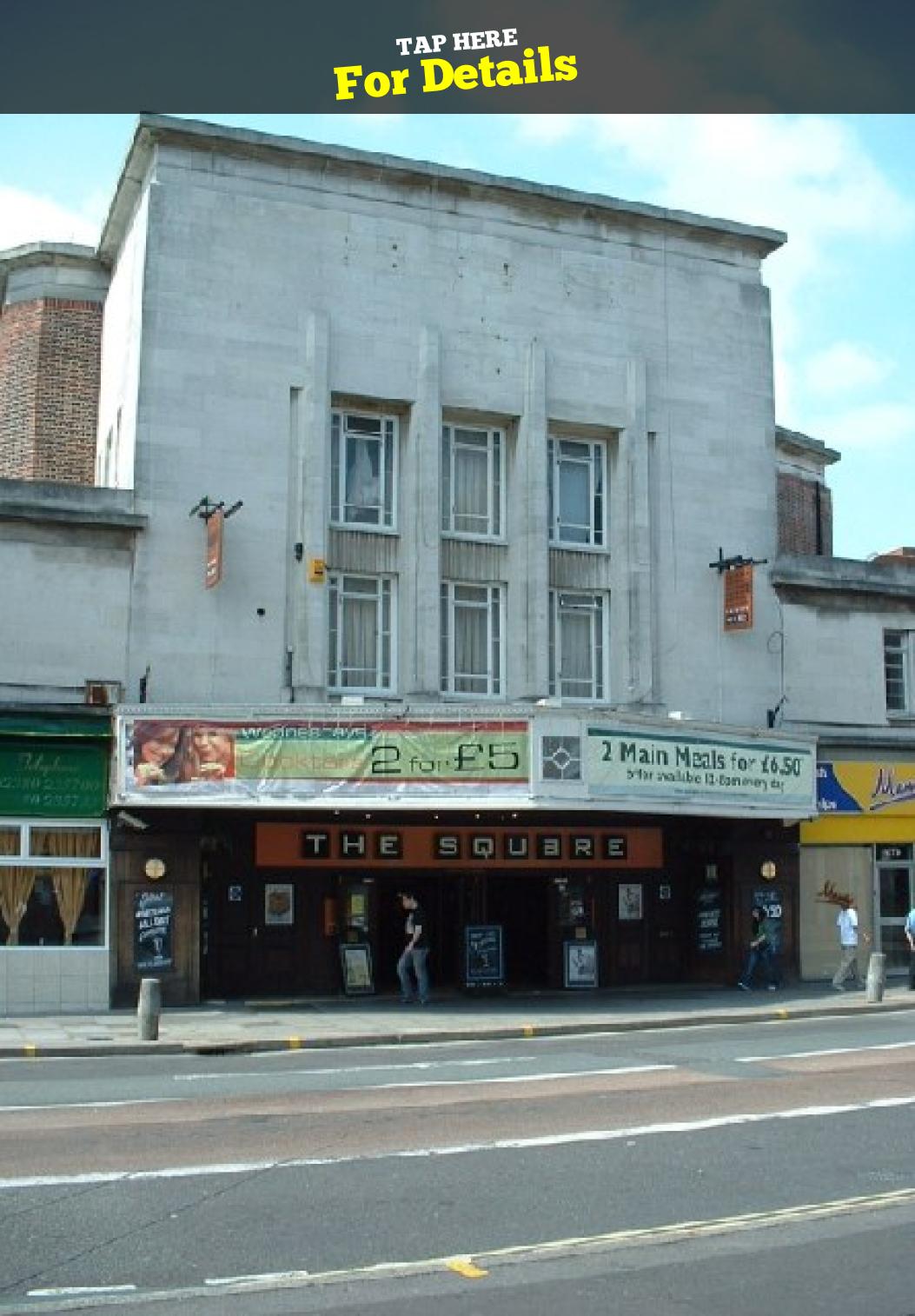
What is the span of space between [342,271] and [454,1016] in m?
12.6

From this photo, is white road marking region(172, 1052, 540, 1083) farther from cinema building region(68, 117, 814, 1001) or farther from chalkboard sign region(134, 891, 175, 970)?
chalkboard sign region(134, 891, 175, 970)

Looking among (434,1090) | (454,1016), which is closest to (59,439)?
(454,1016)

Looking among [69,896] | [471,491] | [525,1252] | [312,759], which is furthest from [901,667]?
[525,1252]

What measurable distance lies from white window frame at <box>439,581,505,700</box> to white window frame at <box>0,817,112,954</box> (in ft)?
20.6

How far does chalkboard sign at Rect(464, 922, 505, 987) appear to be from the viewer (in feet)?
84.3

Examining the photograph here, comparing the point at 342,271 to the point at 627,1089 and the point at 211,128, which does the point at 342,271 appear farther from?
the point at 627,1089

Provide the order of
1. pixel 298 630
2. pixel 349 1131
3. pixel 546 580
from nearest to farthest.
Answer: pixel 349 1131 → pixel 298 630 → pixel 546 580

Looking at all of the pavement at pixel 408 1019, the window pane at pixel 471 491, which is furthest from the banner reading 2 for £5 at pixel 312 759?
the window pane at pixel 471 491

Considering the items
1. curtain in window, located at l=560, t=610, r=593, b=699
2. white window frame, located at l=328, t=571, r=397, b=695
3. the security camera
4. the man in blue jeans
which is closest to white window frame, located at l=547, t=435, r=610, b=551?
curtain in window, located at l=560, t=610, r=593, b=699

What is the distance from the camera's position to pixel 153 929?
23500 mm

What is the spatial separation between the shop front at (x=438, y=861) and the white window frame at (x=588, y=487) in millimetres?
4837

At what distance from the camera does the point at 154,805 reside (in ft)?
74.4

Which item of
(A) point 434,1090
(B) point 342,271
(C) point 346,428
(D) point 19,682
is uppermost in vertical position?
(B) point 342,271

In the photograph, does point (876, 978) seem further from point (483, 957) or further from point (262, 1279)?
point (262, 1279)
